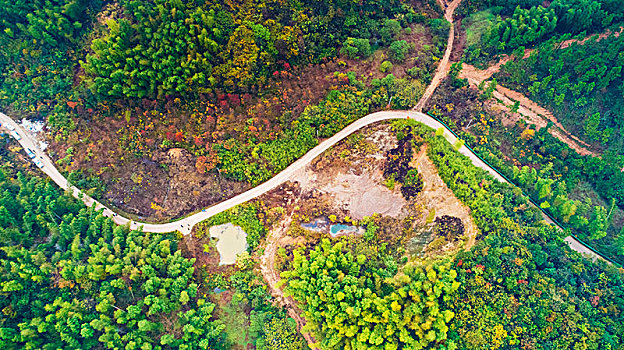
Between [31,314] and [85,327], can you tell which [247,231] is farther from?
[31,314]

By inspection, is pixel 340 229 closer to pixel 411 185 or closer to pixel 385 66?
pixel 411 185

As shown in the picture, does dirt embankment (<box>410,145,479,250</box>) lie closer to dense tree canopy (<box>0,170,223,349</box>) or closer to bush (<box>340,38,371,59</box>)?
A: bush (<box>340,38,371,59</box>)

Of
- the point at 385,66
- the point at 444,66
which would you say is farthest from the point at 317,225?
the point at 444,66

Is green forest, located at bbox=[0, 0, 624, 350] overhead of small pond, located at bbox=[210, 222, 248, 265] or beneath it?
overhead

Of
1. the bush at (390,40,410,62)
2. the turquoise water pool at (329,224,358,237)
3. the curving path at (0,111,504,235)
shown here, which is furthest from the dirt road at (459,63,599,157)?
the turquoise water pool at (329,224,358,237)

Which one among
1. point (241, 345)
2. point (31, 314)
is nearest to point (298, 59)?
point (241, 345)

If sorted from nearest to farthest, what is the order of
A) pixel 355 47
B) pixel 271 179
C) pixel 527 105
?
pixel 271 179 < pixel 355 47 < pixel 527 105
